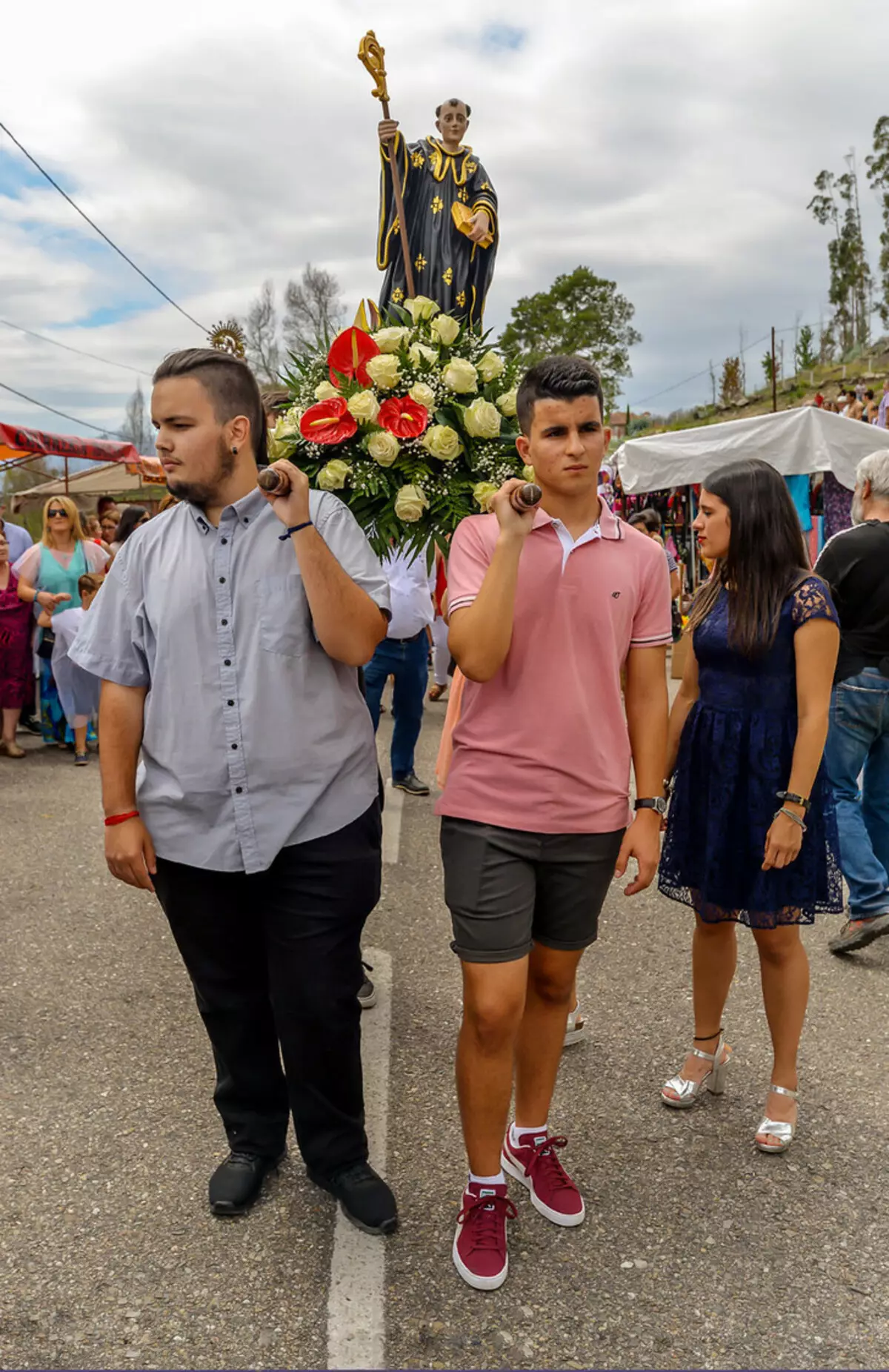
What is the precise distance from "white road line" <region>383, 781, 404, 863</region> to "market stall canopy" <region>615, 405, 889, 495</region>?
174 inches

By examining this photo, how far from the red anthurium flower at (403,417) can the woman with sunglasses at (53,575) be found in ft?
22.3

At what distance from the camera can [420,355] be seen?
121 inches


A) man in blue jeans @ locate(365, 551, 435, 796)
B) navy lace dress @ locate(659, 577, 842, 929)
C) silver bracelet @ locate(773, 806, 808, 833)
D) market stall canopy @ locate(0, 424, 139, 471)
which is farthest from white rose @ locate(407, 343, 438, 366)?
market stall canopy @ locate(0, 424, 139, 471)

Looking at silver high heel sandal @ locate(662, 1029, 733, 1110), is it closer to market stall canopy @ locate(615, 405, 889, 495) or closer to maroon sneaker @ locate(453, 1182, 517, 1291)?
maroon sneaker @ locate(453, 1182, 517, 1291)

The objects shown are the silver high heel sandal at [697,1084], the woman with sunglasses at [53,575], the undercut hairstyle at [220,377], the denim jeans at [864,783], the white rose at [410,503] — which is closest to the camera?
the undercut hairstyle at [220,377]

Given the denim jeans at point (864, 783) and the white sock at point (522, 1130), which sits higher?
the denim jeans at point (864, 783)

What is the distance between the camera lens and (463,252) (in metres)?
4.80

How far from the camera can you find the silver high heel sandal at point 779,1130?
3109mm

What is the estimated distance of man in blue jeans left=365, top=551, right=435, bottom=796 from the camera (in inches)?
243

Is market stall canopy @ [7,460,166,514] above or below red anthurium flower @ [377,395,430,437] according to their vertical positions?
above

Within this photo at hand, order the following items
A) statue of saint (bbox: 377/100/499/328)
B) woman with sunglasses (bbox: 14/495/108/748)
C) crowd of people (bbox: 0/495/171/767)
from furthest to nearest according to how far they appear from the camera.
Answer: woman with sunglasses (bbox: 14/495/108/748) → crowd of people (bbox: 0/495/171/767) → statue of saint (bbox: 377/100/499/328)

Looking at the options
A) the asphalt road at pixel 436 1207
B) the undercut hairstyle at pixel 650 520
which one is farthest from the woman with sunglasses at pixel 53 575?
the undercut hairstyle at pixel 650 520

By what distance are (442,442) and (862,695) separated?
2.72 meters

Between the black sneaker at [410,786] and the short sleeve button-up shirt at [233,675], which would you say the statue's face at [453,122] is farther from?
the black sneaker at [410,786]
